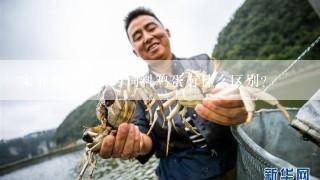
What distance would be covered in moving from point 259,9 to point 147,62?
1300 inches

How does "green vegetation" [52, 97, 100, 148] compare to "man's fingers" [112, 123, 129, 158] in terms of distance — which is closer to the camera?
"man's fingers" [112, 123, 129, 158]

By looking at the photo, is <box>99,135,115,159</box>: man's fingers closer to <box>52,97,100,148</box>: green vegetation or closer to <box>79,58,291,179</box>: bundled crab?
<box>79,58,291,179</box>: bundled crab

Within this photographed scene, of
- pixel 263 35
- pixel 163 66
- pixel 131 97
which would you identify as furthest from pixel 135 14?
pixel 263 35

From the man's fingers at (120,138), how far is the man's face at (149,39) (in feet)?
3.76

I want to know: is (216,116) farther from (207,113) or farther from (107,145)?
(107,145)

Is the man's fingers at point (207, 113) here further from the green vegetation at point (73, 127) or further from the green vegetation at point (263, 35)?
the green vegetation at point (73, 127)

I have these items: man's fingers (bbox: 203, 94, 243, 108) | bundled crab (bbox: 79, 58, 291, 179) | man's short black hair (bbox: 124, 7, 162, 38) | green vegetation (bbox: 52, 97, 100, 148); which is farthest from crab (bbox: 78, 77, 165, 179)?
green vegetation (bbox: 52, 97, 100, 148)

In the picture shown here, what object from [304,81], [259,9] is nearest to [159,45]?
[304,81]

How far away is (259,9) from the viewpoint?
1260 inches

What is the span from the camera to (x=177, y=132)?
2273 mm

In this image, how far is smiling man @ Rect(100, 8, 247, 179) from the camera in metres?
1.60

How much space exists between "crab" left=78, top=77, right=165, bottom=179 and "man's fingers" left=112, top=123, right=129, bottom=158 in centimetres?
3

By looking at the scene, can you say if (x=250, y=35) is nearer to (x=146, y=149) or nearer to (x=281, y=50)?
(x=281, y=50)

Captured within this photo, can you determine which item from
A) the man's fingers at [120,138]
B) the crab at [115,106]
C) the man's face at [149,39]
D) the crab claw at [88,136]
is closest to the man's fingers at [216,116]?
the crab at [115,106]
